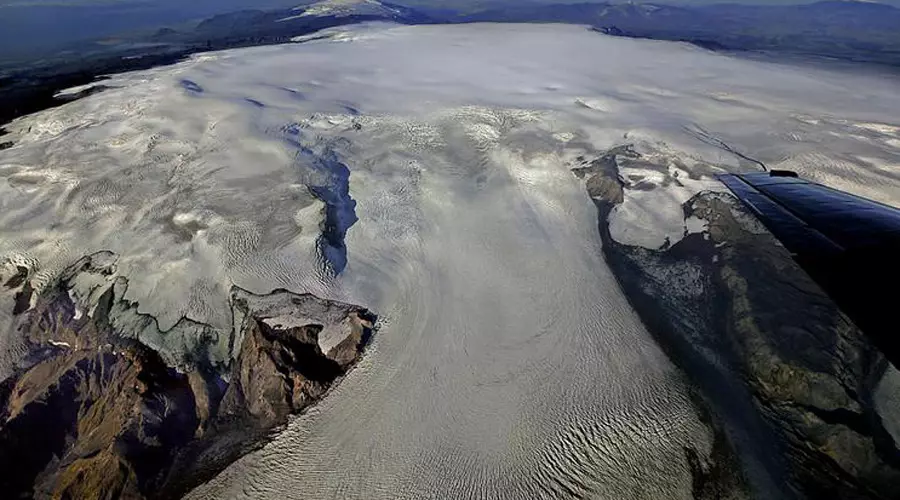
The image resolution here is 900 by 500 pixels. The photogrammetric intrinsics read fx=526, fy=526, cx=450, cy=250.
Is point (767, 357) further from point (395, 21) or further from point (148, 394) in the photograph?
point (395, 21)

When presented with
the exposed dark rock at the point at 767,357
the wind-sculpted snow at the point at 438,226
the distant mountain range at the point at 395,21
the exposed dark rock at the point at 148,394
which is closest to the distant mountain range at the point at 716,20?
the distant mountain range at the point at 395,21

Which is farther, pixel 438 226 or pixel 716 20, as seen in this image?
pixel 716 20

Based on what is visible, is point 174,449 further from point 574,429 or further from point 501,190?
point 501,190

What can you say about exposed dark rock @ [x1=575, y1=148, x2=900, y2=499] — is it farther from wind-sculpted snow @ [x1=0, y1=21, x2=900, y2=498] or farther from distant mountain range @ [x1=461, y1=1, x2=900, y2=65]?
distant mountain range @ [x1=461, y1=1, x2=900, y2=65]

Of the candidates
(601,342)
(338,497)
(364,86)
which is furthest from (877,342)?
(364,86)

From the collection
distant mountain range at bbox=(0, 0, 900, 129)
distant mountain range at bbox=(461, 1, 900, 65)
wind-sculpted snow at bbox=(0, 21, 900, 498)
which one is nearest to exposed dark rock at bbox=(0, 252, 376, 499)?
wind-sculpted snow at bbox=(0, 21, 900, 498)

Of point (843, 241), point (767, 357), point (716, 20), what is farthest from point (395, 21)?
point (716, 20)

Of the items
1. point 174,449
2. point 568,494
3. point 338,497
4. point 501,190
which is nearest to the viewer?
point 568,494

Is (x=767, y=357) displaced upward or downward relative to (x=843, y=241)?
downward
